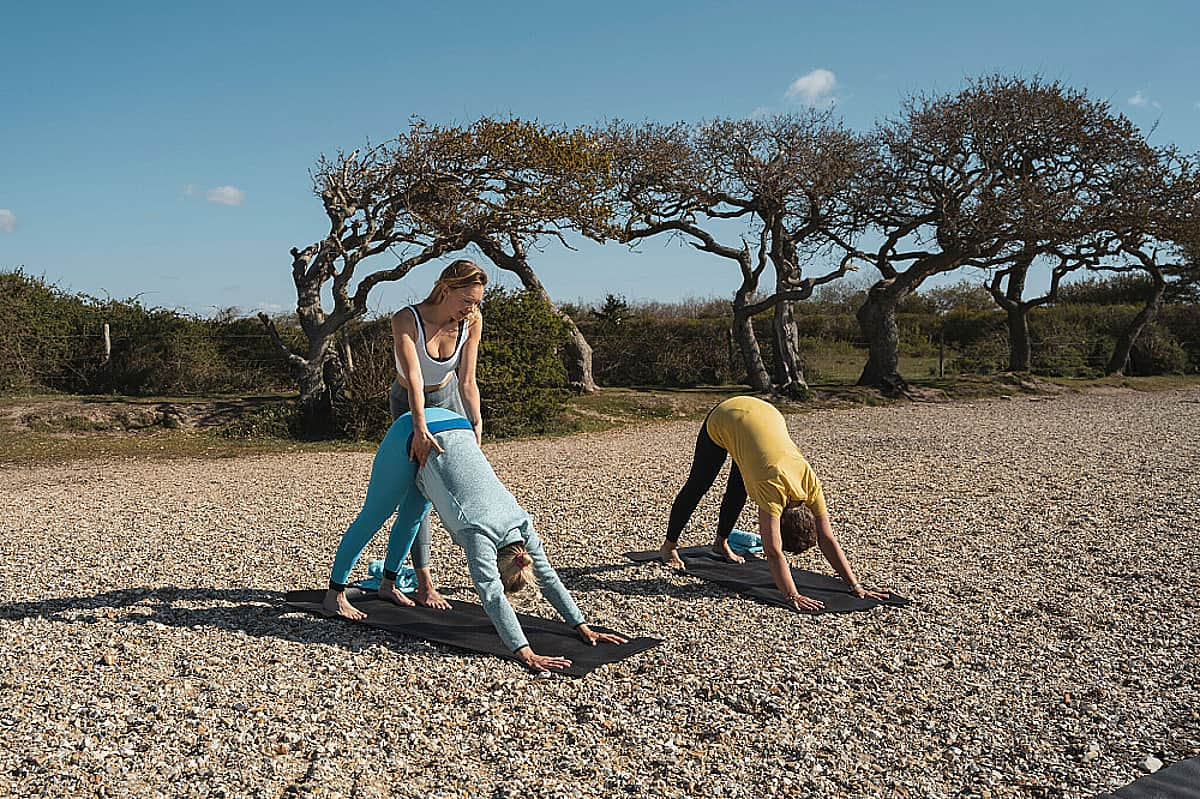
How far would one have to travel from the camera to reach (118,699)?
358cm

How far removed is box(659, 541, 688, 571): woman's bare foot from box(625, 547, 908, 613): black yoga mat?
7 cm

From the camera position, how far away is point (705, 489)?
5570 mm

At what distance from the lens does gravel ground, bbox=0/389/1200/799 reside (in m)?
3.10

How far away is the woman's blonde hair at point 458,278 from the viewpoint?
432 cm

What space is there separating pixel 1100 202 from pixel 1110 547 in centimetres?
1412

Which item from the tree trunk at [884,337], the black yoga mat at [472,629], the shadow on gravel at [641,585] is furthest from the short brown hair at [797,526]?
the tree trunk at [884,337]

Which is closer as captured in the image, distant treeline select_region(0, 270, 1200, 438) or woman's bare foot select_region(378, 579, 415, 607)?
woman's bare foot select_region(378, 579, 415, 607)

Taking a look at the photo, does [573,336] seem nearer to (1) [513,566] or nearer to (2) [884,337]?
(2) [884,337]

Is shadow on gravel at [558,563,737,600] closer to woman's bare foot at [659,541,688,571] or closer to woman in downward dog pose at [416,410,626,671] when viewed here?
woman's bare foot at [659,541,688,571]

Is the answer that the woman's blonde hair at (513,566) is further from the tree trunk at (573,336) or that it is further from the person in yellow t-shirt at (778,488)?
the tree trunk at (573,336)

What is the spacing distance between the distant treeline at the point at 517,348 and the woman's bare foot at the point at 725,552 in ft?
23.4

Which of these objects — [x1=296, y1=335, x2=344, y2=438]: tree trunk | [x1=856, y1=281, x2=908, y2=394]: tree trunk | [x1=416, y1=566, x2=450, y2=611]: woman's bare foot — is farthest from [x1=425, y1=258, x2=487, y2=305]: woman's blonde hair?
[x1=856, y1=281, x2=908, y2=394]: tree trunk

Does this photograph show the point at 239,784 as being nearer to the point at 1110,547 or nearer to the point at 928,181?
the point at 1110,547

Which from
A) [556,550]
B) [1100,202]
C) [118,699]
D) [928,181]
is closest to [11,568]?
[118,699]
